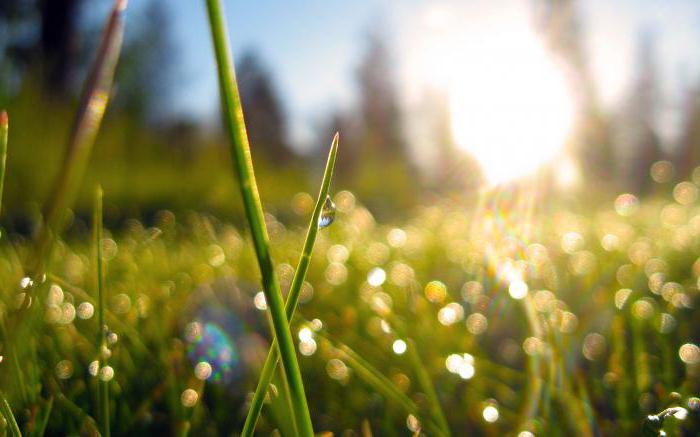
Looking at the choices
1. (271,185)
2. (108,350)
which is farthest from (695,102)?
(108,350)

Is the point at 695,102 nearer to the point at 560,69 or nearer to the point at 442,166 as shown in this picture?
the point at 560,69

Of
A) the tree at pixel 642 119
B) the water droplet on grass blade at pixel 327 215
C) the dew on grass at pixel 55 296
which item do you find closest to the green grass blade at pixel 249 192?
the water droplet on grass blade at pixel 327 215

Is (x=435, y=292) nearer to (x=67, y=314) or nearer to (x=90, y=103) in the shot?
(x=67, y=314)

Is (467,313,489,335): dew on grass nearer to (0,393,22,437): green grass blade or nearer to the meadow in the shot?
the meadow

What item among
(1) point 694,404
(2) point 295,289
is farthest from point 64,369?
(1) point 694,404

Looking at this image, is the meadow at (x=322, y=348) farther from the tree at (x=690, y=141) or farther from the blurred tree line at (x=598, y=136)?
the tree at (x=690, y=141)
